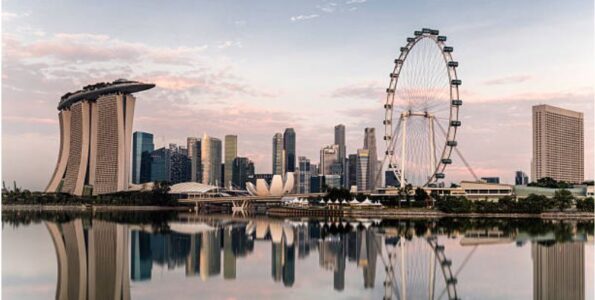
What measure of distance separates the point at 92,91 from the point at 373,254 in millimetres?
86211

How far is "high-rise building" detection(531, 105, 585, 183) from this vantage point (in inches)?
4611

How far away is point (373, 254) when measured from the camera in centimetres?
2864

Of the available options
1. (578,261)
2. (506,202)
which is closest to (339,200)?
(506,202)

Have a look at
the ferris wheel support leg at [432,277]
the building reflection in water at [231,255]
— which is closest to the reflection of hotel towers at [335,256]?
the building reflection in water at [231,255]

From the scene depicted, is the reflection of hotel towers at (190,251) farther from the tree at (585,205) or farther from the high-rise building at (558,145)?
the high-rise building at (558,145)

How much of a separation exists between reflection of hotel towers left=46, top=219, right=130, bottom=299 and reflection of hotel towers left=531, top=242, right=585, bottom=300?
11397 mm

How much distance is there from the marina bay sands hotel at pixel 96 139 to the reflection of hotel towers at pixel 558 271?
269ft

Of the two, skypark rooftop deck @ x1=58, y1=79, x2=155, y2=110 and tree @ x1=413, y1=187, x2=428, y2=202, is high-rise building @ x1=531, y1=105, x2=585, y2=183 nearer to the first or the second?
tree @ x1=413, y1=187, x2=428, y2=202

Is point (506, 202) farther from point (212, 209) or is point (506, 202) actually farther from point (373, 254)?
point (212, 209)

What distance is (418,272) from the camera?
942 inches

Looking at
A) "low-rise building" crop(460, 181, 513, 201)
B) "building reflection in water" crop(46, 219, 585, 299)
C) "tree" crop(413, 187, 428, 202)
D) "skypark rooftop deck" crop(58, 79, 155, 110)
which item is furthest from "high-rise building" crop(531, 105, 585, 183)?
"building reflection in water" crop(46, 219, 585, 299)

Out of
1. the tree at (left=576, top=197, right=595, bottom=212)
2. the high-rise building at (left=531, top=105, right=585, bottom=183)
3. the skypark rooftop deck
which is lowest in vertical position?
the tree at (left=576, top=197, right=595, bottom=212)

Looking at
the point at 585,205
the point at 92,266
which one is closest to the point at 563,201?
the point at 585,205

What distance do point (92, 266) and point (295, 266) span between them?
22.5 feet
